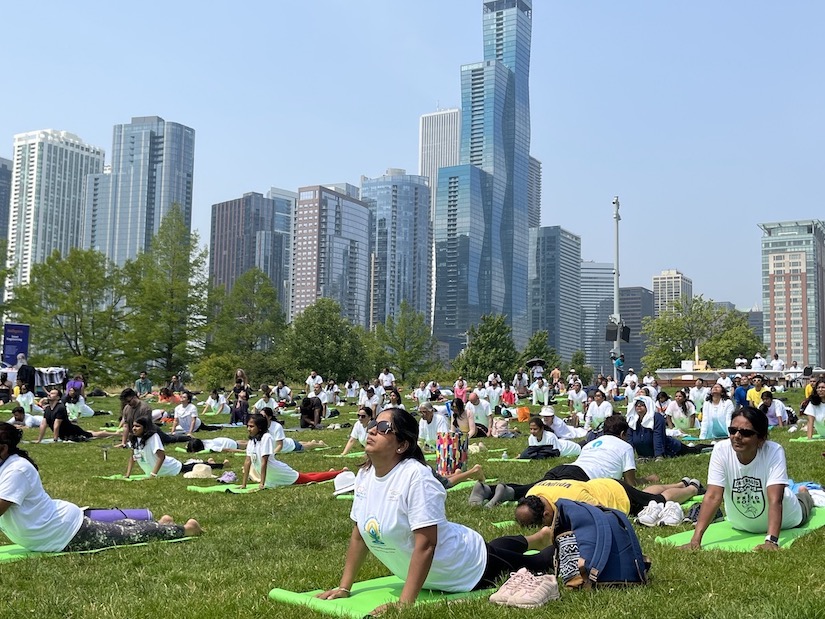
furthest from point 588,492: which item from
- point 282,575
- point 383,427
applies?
point 383,427

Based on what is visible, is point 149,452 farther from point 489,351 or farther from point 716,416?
point 489,351

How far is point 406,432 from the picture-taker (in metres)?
4.86

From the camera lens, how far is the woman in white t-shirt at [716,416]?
1806cm

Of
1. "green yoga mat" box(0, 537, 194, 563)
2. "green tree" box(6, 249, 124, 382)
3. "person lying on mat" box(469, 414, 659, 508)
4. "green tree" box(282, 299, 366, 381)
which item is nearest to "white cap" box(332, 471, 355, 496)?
"person lying on mat" box(469, 414, 659, 508)

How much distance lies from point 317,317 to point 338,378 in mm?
4578

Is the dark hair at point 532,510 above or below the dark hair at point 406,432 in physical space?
below

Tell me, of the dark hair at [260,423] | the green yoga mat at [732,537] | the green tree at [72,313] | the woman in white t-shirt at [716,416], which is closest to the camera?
the green yoga mat at [732,537]

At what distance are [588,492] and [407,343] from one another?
56.8 metres

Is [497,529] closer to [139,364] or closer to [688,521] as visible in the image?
[688,521]

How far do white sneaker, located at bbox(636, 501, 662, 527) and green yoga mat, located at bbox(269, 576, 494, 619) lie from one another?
333 centimetres

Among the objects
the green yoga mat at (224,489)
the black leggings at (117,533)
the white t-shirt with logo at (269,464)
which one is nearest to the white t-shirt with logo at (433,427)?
the white t-shirt with logo at (269,464)

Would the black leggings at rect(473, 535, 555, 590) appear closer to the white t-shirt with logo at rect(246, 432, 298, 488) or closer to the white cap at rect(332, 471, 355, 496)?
the white cap at rect(332, 471, 355, 496)

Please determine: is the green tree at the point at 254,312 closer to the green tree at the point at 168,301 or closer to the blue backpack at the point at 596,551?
the green tree at the point at 168,301

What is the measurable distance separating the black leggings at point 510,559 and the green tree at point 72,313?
4297 cm
